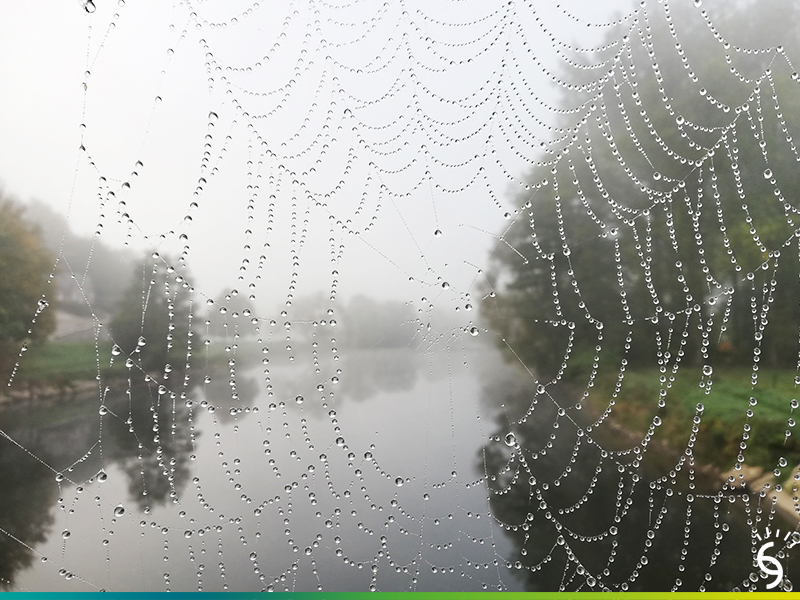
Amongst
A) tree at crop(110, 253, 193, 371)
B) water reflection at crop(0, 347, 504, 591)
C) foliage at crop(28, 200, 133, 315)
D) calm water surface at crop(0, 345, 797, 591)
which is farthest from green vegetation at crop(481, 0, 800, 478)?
foliage at crop(28, 200, 133, 315)

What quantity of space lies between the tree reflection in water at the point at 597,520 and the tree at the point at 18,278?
2134 mm

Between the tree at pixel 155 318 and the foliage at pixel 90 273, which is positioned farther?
the foliage at pixel 90 273

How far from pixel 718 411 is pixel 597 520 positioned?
4.02ft

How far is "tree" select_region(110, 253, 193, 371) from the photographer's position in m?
1.72

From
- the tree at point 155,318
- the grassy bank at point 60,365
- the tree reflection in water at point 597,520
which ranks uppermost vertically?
the tree at point 155,318

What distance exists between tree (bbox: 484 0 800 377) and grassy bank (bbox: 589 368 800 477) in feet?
0.50

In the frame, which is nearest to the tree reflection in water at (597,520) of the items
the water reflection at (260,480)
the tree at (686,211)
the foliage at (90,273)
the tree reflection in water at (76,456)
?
the water reflection at (260,480)

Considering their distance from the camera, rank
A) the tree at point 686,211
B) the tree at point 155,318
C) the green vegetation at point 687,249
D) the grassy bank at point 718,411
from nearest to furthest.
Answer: the tree at point 155,318, the grassy bank at point 718,411, the green vegetation at point 687,249, the tree at point 686,211

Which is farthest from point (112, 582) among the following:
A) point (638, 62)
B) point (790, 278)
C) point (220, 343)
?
point (638, 62)

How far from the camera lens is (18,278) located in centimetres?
205

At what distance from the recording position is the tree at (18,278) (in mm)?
2023

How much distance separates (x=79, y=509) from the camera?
1914 mm

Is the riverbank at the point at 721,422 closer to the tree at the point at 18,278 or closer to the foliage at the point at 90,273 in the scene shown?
the foliage at the point at 90,273

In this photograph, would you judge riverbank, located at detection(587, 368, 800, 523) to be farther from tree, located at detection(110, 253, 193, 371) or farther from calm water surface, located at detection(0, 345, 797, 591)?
tree, located at detection(110, 253, 193, 371)
